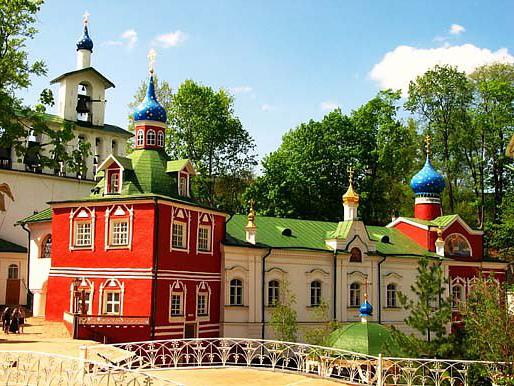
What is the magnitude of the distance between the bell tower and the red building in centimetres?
1237

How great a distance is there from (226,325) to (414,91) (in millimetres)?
26006

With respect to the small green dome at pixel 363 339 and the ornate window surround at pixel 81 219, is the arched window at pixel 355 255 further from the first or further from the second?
the ornate window surround at pixel 81 219

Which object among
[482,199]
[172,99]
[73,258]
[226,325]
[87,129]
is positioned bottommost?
[226,325]

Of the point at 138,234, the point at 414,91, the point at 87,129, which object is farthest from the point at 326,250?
the point at 414,91

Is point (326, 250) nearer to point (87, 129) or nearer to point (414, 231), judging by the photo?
point (414, 231)

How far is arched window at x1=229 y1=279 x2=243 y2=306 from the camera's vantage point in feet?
95.4

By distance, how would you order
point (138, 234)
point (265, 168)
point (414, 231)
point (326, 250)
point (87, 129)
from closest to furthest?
point (138, 234) < point (326, 250) < point (414, 231) < point (87, 129) < point (265, 168)

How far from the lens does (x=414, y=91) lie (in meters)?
47.9

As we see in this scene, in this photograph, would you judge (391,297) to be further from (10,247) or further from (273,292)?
(10,247)

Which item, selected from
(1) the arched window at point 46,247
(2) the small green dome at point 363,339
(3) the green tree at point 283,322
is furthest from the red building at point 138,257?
(2) the small green dome at point 363,339

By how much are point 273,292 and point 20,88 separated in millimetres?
13599

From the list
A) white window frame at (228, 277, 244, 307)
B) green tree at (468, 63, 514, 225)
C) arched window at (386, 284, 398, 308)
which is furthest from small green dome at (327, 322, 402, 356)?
green tree at (468, 63, 514, 225)

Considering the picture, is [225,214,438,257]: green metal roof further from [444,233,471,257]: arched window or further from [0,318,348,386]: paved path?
[0,318,348,386]: paved path

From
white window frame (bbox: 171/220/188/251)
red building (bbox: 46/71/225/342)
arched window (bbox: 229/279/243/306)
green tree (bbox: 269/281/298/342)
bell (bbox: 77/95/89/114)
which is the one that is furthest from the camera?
bell (bbox: 77/95/89/114)
